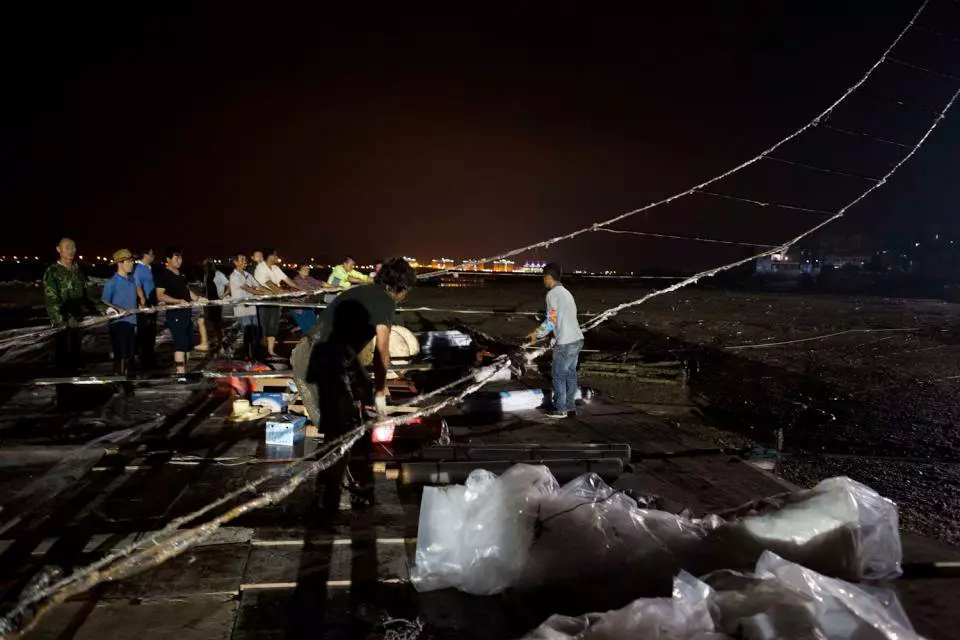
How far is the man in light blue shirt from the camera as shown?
26.0 ft

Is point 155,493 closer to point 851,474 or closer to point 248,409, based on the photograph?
point 248,409

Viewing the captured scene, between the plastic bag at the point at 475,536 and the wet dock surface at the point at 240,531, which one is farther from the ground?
the plastic bag at the point at 475,536

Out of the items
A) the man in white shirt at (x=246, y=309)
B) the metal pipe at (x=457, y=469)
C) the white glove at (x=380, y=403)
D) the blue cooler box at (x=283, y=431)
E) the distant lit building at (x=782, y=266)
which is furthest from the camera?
the distant lit building at (x=782, y=266)

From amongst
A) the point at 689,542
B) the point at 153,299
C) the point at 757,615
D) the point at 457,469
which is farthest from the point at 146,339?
the point at 757,615

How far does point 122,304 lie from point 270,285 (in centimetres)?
225

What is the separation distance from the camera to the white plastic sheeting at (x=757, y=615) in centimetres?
211

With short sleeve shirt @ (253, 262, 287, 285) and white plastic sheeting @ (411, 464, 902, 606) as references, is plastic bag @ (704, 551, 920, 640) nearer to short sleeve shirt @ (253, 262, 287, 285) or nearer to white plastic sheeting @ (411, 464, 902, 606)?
white plastic sheeting @ (411, 464, 902, 606)

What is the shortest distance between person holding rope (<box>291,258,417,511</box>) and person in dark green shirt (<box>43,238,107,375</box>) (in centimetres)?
391

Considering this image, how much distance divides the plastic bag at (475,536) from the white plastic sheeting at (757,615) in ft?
2.24

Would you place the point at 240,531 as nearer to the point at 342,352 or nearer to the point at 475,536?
the point at 342,352

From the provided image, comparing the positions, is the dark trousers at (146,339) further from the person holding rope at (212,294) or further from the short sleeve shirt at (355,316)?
the short sleeve shirt at (355,316)

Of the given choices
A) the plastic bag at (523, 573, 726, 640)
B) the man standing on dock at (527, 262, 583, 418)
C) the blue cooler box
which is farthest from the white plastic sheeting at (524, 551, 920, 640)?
the man standing on dock at (527, 262, 583, 418)

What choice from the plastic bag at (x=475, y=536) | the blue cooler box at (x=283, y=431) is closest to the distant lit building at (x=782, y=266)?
the blue cooler box at (x=283, y=431)

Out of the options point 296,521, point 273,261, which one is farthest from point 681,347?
point 296,521
